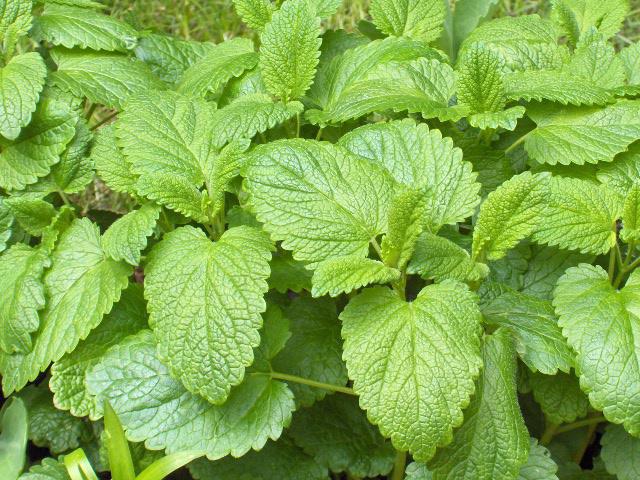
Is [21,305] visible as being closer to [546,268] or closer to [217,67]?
[217,67]

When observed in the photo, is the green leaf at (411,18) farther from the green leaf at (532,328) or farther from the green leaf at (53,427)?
the green leaf at (53,427)

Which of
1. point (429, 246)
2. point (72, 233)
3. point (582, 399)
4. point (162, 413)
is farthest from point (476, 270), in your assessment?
point (72, 233)

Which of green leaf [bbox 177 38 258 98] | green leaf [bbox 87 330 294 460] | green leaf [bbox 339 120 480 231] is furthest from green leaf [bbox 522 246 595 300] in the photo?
green leaf [bbox 177 38 258 98]

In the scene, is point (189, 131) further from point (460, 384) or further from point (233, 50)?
point (460, 384)

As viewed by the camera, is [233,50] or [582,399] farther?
[233,50]

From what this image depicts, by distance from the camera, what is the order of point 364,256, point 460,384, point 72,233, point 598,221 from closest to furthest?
point 460,384, point 364,256, point 598,221, point 72,233

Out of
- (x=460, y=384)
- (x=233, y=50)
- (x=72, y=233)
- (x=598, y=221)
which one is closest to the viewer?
(x=460, y=384)
